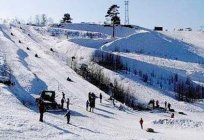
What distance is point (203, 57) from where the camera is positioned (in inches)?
5842

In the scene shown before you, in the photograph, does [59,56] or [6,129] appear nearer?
[6,129]

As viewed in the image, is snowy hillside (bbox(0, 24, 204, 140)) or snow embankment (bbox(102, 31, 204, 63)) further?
snow embankment (bbox(102, 31, 204, 63))

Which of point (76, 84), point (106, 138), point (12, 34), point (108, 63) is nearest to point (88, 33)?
point (12, 34)

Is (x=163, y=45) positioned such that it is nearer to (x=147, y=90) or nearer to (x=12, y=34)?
(x=12, y=34)

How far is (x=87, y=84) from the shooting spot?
233ft

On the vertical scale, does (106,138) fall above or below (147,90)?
above

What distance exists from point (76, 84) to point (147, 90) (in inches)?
794

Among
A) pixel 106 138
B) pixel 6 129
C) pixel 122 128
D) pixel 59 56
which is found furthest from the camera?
pixel 59 56

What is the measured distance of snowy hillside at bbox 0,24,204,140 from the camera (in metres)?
35.5

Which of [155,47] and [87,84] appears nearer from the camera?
[87,84]

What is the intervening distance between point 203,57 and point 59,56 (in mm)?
64894

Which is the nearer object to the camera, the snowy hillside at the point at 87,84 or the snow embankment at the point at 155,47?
the snowy hillside at the point at 87,84

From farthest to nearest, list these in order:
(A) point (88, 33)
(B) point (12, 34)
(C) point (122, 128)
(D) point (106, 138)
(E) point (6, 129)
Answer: (A) point (88, 33) < (B) point (12, 34) < (C) point (122, 128) < (D) point (106, 138) < (E) point (6, 129)

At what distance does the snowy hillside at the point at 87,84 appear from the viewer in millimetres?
35469
